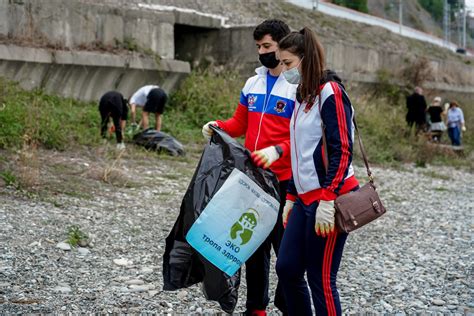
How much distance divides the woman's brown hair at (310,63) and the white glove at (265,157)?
46 cm

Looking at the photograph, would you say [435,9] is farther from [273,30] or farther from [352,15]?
[273,30]

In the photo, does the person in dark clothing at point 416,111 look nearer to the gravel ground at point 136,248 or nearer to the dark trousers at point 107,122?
the gravel ground at point 136,248

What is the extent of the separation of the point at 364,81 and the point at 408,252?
1370 centimetres

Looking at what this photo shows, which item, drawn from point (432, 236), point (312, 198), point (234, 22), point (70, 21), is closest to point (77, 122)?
point (70, 21)

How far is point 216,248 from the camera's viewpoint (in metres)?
3.86

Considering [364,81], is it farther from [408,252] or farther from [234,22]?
[408,252]

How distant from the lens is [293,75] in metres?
3.75

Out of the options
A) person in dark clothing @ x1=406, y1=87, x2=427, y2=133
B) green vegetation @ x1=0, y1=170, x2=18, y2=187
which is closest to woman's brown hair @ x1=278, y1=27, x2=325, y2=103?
green vegetation @ x1=0, y1=170, x2=18, y2=187

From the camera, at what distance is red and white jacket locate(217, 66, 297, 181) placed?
407 cm

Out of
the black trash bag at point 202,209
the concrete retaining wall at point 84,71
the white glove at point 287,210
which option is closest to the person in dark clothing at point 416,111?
the concrete retaining wall at point 84,71

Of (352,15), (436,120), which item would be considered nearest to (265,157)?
(436,120)

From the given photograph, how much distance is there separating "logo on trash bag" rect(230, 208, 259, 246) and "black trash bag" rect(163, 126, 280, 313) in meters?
0.17

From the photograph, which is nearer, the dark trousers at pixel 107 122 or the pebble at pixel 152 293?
the pebble at pixel 152 293

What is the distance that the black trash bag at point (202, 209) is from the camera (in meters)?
3.95
